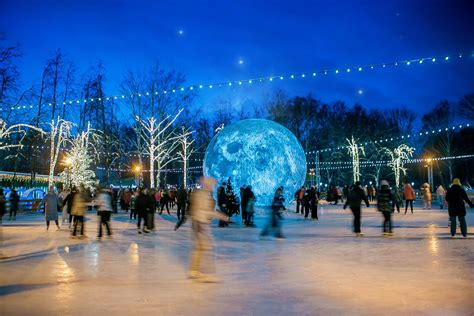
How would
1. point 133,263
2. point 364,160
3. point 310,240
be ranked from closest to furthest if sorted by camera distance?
point 133,263, point 310,240, point 364,160

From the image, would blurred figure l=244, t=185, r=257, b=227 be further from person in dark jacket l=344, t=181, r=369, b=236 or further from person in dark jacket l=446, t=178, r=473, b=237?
person in dark jacket l=446, t=178, r=473, b=237

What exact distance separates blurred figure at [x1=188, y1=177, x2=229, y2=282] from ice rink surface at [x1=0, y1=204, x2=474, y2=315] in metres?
0.31

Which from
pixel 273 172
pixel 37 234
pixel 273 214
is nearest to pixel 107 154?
pixel 273 172

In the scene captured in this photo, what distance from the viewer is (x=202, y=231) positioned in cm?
746

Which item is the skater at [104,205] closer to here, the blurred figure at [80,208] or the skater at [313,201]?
the blurred figure at [80,208]

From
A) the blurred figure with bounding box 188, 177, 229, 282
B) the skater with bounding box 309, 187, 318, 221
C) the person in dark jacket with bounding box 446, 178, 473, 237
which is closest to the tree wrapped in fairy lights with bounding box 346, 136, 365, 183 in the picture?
the skater with bounding box 309, 187, 318, 221

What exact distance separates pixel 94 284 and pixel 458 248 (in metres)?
7.96

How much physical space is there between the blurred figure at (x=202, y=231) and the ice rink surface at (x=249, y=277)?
31cm

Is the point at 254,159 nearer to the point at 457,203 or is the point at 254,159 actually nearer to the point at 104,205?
the point at 104,205

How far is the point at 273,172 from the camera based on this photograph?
23.2 m

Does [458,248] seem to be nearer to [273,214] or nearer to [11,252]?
[273,214]

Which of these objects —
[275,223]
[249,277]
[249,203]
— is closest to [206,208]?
[249,277]

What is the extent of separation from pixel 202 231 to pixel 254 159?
615 inches

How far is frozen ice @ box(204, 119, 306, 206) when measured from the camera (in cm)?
2292
